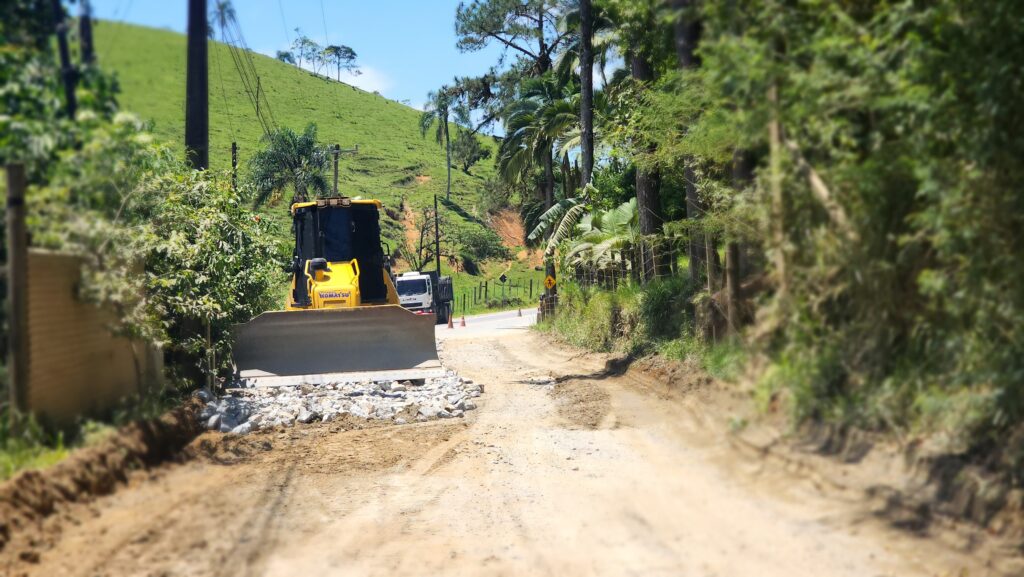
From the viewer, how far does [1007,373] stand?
6.79 m

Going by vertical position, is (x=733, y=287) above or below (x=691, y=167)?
below

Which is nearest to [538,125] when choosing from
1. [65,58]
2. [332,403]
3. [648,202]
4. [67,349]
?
[648,202]

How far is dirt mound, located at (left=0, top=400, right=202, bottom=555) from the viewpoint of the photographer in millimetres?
6832

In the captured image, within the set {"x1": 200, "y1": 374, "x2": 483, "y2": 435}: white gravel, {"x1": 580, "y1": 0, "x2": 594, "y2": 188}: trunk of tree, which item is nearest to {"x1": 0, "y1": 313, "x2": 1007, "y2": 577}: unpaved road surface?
{"x1": 200, "y1": 374, "x2": 483, "y2": 435}: white gravel

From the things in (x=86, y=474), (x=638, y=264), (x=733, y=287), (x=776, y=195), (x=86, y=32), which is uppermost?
(x=86, y=32)

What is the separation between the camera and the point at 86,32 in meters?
8.50

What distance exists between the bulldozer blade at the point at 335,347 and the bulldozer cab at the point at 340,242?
1.89 m

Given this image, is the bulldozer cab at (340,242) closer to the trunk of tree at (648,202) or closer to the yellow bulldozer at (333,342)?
the yellow bulldozer at (333,342)

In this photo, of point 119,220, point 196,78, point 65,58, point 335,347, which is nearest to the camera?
point 65,58

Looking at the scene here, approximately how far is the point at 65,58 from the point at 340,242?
→ 9.36m

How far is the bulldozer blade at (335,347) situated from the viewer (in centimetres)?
1535

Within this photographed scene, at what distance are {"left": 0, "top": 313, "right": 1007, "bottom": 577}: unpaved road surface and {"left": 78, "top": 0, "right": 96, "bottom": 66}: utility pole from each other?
13.3 feet

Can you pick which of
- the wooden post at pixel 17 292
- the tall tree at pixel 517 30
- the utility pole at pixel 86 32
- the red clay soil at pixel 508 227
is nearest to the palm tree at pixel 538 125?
the tall tree at pixel 517 30

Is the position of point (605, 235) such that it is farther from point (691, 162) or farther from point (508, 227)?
point (508, 227)
